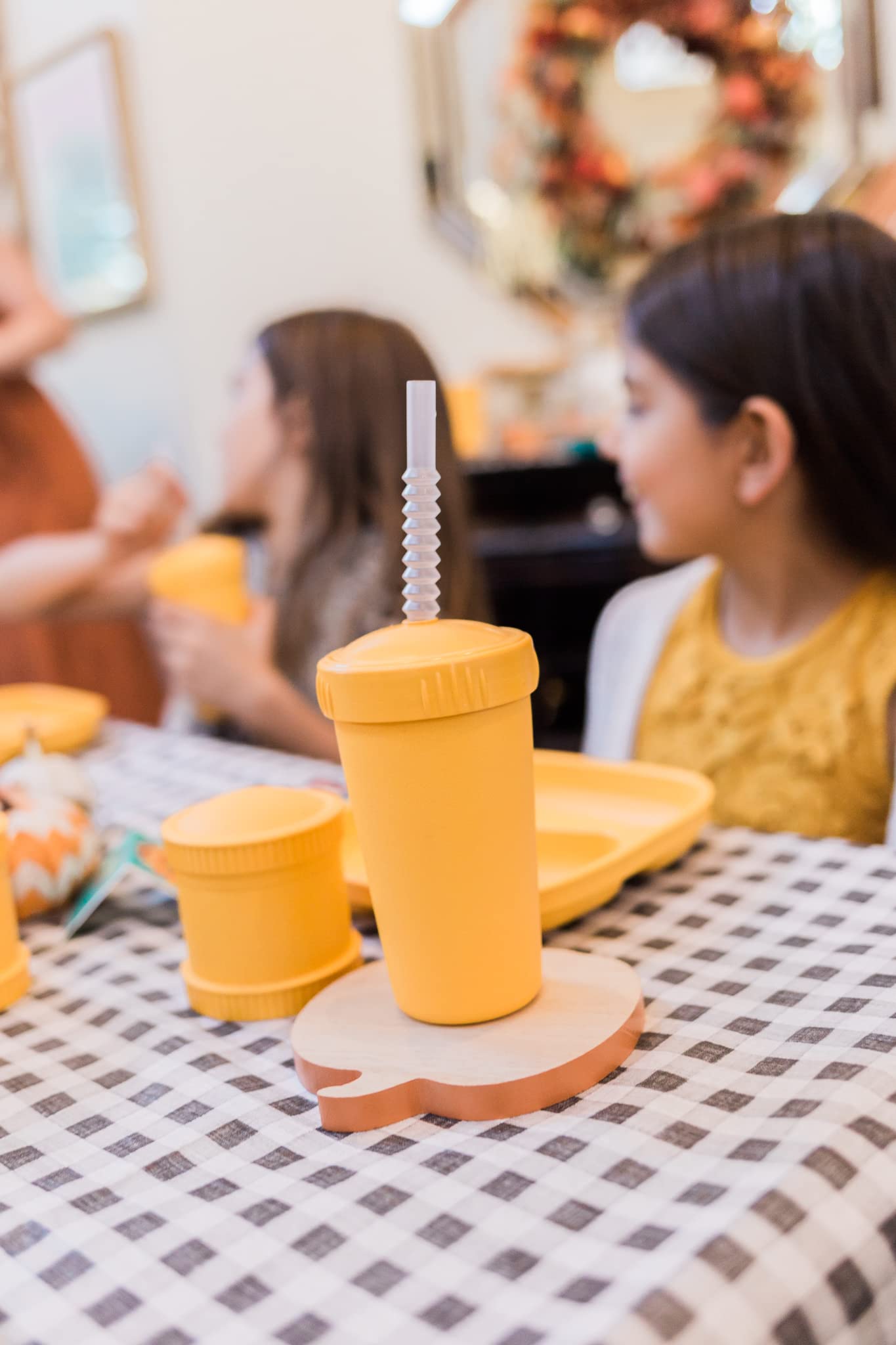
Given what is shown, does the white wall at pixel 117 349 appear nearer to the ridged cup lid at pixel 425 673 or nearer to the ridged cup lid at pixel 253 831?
the ridged cup lid at pixel 253 831

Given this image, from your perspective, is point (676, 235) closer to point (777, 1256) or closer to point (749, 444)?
point (749, 444)

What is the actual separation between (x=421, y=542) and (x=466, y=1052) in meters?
0.20

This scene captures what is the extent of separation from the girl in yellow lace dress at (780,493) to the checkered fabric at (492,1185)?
1.64 feet

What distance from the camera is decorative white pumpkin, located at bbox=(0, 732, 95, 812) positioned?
2.48 feet

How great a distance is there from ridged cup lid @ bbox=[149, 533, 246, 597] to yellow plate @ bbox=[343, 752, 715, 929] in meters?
0.59

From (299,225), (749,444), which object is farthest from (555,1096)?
(299,225)

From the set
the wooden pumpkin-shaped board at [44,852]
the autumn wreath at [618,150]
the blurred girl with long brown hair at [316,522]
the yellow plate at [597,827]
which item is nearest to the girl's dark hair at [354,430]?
the blurred girl with long brown hair at [316,522]

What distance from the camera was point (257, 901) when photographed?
0.54 metres

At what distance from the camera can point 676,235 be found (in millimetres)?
2398

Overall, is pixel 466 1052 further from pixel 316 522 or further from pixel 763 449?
pixel 316 522

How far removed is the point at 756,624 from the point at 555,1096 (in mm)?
806

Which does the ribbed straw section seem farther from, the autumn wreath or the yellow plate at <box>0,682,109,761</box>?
the autumn wreath

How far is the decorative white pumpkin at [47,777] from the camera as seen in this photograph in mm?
756

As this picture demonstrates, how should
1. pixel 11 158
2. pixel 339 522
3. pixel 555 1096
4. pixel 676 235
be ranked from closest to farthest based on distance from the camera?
1. pixel 555 1096
2. pixel 339 522
3. pixel 676 235
4. pixel 11 158
